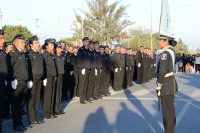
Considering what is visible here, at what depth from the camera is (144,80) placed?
78.0ft

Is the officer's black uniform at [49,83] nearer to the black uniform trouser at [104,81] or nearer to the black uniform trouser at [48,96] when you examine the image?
the black uniform trouser at [48,96]

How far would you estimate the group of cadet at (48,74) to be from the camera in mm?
9047

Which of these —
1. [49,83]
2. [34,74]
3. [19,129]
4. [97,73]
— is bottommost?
[19,129]

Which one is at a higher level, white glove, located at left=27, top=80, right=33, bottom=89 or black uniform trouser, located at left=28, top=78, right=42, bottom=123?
white glove, located at left=27, top=80, right=33, bottom=89

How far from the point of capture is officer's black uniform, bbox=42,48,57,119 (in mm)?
10562

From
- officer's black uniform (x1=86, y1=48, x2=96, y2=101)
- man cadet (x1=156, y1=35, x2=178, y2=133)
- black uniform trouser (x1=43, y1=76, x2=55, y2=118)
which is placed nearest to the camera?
man cadet (x1=156, y1=35, x2=178, y2=133)

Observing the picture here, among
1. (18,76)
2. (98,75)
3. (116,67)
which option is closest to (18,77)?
(18,76)

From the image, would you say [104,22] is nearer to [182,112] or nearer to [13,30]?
[13,30]

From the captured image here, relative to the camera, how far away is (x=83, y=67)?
13859 mm

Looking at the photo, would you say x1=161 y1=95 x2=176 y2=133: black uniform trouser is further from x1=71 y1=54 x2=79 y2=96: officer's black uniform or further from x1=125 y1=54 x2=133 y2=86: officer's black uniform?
x1=125 y1=54 x2=133 y2=86: officer's black uniform

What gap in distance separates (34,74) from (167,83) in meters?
3.30

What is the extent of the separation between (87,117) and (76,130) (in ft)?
5.90

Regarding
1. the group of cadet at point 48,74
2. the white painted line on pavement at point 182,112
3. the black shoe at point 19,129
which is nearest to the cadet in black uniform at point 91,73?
the group of cadet at point 48,74

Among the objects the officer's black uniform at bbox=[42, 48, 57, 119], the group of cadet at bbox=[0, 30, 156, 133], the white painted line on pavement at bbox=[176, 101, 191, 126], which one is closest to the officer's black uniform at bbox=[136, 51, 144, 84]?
the group of cadet at bbox=[0, 30, 156, 133]
